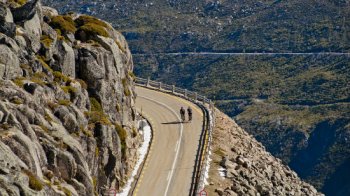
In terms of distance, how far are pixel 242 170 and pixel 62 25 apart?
718 inches

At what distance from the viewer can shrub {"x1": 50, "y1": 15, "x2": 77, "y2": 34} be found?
196 feet

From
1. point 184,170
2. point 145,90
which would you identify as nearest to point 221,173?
point 184,170

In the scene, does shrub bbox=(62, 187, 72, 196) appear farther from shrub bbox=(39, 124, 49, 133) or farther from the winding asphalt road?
the winding asphalt road

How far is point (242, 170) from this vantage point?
63.7 m

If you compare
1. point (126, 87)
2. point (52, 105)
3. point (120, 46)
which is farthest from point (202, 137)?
point (52, 105)

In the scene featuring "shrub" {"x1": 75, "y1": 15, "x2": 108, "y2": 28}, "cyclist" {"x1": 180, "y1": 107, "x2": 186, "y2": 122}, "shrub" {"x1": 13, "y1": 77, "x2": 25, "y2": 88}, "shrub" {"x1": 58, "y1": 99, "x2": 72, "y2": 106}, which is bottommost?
"cyclist" {"x1": 180, "y1": 107, "x2": 186, "y2": 122}

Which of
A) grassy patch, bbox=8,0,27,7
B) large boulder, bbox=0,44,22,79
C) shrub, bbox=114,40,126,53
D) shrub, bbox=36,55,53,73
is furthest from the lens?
shrub, bbox=114,40,126,53

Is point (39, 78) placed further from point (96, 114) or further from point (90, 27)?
point (90, 27)

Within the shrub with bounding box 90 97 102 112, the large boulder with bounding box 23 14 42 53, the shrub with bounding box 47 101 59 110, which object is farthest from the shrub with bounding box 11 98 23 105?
the shrub with bounding box 90 97 102 112

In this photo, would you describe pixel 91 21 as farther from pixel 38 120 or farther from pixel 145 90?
pixel 145 90

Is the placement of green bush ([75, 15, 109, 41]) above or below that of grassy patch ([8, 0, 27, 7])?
below

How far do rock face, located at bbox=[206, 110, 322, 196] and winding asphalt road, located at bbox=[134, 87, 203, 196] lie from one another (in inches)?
76.9

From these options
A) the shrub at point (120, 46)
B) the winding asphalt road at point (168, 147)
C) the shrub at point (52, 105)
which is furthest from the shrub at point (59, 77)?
the shrub at point (120, 46)

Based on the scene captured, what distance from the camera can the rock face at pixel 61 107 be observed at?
38469 millimetres
